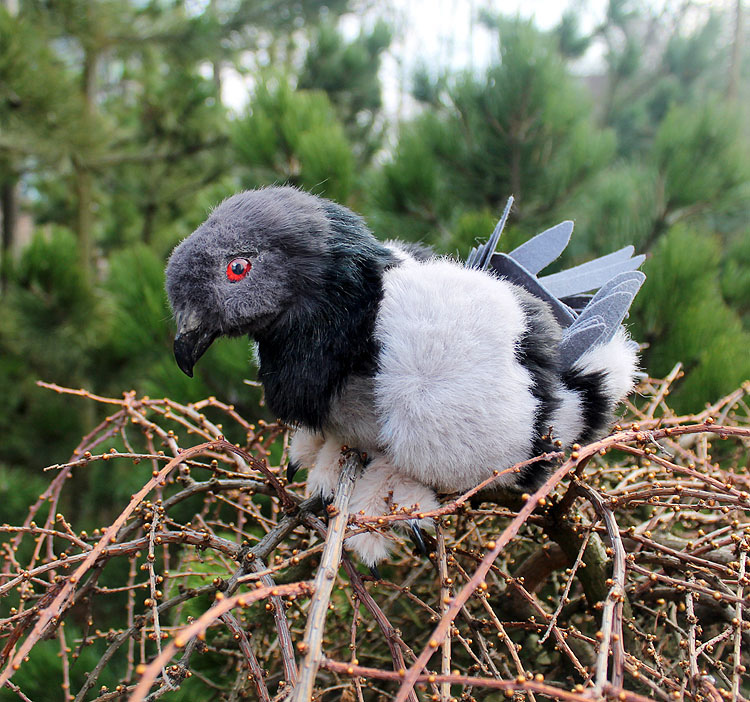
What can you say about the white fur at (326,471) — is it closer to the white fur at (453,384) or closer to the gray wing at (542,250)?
the white fur at (453,384)

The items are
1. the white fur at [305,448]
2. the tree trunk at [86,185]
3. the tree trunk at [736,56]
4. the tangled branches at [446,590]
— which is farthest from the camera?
the tree trunk at [736,56]

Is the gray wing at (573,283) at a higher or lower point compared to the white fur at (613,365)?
higher

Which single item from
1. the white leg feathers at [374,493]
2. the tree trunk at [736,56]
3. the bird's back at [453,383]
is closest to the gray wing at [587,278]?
the bird's back at [453,383]

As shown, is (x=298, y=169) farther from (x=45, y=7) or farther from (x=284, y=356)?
(x=45, y=7)

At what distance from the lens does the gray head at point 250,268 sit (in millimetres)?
403

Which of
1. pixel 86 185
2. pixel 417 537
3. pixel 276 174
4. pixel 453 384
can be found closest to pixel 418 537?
pixel 417 537

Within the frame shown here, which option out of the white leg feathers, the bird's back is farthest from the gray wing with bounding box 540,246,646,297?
the white leg feathers

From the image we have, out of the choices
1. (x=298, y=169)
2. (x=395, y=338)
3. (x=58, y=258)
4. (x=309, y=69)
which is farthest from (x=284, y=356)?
(x=309, y=69)

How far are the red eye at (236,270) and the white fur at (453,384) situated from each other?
0.35 ft

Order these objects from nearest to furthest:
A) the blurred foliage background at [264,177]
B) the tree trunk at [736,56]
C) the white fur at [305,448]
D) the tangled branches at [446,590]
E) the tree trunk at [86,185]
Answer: the tangled branches at [446,590] < the white fur at [305,448] < the blurred foliage background at [264,177] < the tree trunk at [86,185] < the tree trunk at [736,56]

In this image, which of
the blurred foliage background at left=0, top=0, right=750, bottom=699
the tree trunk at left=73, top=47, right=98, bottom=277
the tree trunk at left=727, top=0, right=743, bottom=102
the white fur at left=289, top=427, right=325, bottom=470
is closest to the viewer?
the white fur at left=289, top=427, right=325, bottom=470

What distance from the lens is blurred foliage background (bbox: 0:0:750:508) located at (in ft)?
2.77

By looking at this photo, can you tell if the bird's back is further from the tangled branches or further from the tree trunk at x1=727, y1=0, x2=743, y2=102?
the tree trunk at x1=727, y1=0, x2=743, y2=102

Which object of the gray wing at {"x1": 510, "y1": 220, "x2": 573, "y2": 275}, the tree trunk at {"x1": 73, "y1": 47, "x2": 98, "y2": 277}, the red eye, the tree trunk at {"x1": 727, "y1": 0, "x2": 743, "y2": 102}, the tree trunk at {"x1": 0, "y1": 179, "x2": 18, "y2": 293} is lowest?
the tree trunk at {"x1": 0, "y1": 179, "x2": 18, "y2": 293}
